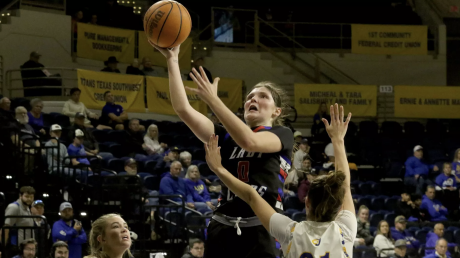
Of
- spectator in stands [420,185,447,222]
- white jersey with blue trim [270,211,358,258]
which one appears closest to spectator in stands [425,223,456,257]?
spectator in stands [420,185,447,222]

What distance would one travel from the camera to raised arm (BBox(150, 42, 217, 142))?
3.77 meters

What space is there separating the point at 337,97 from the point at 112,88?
6.00 metres

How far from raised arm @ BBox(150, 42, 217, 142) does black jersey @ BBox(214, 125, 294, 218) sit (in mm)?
144

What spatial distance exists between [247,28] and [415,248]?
1008 centimetres

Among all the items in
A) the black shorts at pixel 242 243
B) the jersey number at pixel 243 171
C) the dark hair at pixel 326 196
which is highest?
the jersey number at pixel 243 171

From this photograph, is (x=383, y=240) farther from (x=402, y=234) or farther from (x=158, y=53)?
(x=158, y=53)

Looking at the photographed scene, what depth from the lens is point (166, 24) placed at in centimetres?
382

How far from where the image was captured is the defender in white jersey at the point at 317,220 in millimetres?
3068

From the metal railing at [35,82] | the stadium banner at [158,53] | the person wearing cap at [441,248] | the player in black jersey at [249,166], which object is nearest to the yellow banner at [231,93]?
the stadium banner at [158,53]

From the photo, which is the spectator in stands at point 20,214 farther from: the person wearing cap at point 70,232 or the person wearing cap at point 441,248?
the person wearing cap at point 441,248

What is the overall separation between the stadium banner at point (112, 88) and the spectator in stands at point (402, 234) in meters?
6.28

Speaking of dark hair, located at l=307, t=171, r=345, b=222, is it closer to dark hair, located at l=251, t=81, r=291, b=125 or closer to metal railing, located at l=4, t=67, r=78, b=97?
dark hair, located at l=251, t=81, r=291, b=125

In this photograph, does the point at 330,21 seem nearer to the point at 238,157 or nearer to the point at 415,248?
the point at 415,248

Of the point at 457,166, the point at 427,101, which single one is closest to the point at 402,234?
the point at 457,166
